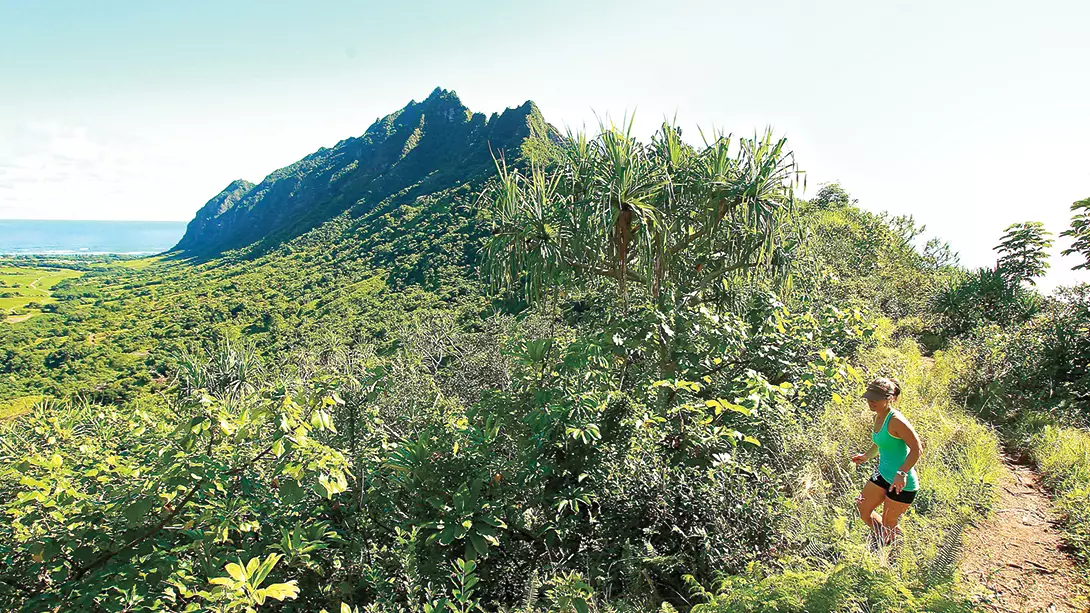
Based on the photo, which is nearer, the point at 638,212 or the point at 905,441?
the point at 905,441

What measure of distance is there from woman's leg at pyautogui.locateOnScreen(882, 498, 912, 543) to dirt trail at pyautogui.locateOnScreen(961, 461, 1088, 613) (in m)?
0.31

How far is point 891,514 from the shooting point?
108 inches

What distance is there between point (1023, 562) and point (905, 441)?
32.6 inches

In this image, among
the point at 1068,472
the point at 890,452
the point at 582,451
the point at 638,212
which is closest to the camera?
the point at 582,451

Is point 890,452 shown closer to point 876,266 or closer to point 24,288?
point 876,266

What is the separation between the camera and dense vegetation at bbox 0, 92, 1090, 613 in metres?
1.95

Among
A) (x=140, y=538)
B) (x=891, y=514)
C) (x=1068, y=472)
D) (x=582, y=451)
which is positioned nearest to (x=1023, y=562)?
(x=891, y=514)

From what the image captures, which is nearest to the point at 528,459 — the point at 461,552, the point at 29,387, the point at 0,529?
the point at 461,552

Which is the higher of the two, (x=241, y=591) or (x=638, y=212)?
(x=638, y=212)

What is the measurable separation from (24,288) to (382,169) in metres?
69.1

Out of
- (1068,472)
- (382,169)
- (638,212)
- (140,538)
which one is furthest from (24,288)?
(1068,472)

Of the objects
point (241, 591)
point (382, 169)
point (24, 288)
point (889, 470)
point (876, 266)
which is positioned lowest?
point (24, 288)

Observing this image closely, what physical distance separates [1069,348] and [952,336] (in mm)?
3009

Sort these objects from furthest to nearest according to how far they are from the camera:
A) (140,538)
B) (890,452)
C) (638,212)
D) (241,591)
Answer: (638,212) < (890,452) < (140,538) < (241,591)
